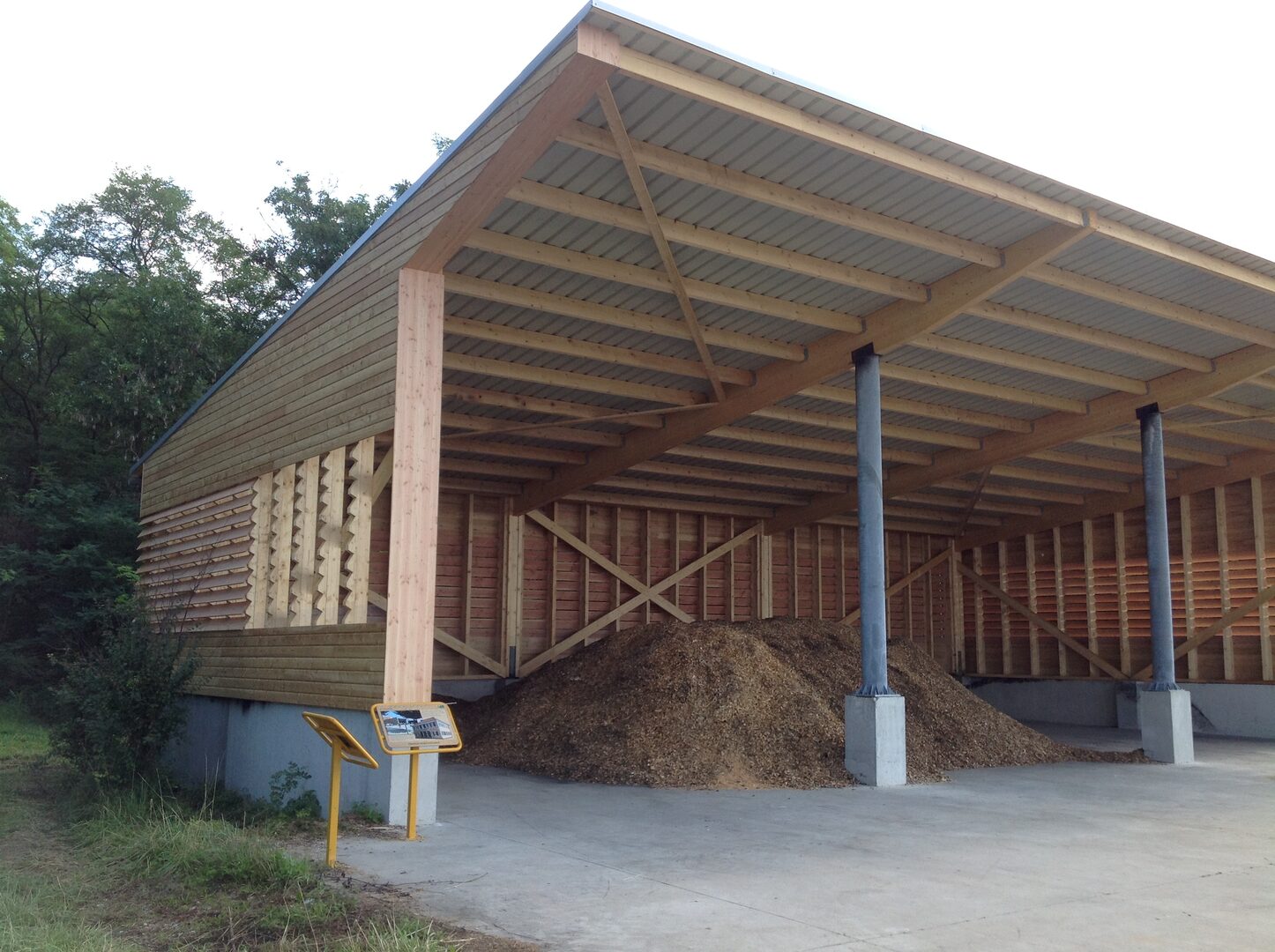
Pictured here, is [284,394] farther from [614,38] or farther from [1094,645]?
[1094,645]

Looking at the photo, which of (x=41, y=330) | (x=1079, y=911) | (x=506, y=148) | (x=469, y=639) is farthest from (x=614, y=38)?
(x=41, y=330)

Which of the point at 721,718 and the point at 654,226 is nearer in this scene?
the point at 654,226

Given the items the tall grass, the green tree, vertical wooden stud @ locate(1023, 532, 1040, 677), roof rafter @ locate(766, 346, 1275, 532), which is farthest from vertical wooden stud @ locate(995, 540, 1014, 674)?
the tall grass

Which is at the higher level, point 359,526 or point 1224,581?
point 1224,581

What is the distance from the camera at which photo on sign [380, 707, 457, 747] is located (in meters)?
7.32

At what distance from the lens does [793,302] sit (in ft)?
40.8

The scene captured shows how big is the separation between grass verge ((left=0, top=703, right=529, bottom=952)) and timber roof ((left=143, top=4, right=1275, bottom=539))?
546 centimetres

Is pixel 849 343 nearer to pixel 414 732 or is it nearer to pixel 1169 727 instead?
pixel 1169 727

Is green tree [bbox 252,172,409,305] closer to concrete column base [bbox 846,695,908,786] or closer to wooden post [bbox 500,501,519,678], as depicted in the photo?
wooden post [bbox 500,501,519,678]

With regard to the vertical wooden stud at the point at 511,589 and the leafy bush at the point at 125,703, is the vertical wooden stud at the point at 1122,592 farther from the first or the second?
the leafy bush at the point at 125,703

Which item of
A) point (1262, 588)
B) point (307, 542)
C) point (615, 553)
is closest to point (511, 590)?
point (615, 553)

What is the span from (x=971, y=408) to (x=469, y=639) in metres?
9.35

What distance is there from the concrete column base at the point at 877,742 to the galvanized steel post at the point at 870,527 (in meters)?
0.14

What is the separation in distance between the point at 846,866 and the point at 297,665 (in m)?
5.76
